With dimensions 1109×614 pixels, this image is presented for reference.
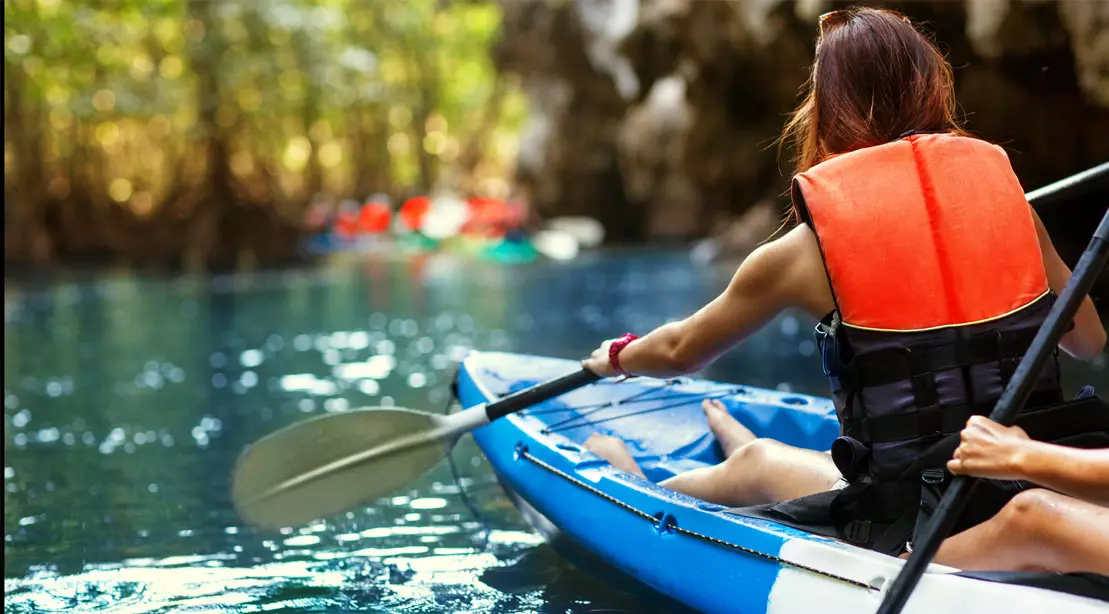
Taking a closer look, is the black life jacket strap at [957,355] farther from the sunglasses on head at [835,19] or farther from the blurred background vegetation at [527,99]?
the blurred background vegetation at [527,99]

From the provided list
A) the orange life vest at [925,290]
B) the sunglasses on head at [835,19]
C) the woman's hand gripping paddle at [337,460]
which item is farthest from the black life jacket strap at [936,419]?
the woman's hand gripping paddle at [337,460]

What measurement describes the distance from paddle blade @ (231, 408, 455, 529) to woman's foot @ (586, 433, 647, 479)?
476 mm

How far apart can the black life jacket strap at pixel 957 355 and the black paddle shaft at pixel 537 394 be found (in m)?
1.19

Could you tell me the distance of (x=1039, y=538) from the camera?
215cm

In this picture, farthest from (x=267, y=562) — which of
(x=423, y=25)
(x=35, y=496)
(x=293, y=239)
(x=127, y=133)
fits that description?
(x=423, y=25)

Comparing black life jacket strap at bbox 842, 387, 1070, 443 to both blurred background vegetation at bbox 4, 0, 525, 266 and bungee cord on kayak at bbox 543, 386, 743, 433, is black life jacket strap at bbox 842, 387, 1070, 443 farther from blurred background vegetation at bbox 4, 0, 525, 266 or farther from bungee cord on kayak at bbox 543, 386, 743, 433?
blurred background vegetation at bbox 4, 0, 525, 266

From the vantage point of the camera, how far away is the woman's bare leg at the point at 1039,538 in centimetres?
207

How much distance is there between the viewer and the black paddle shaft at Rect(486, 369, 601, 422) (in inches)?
134

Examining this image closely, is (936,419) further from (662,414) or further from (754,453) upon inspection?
(662,414)

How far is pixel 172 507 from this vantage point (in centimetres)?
460

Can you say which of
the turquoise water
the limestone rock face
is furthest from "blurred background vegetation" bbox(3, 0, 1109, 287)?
the turquoise water

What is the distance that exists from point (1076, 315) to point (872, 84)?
66cm

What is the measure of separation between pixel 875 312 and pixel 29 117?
766 inches

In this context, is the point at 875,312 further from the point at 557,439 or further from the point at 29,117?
the point at 29,117
